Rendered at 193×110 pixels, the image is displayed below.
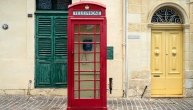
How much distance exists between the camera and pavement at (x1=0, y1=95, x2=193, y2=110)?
8845 mm

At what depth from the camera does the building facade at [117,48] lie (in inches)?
411

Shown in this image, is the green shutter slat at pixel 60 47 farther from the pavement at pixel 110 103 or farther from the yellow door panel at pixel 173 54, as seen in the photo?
the yellow door panel at pixel 173 54

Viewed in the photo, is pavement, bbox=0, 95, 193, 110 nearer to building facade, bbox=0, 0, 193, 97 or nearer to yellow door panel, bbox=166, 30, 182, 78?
building facade, bbox=0, 0, 193, 97

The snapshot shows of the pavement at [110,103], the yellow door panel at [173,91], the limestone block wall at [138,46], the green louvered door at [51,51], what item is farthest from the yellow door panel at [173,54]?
the green louvered door at [51,51]

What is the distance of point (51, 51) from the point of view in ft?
34.5

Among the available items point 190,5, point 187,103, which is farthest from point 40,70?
point 190,5

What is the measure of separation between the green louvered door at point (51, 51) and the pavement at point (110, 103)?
70 cm

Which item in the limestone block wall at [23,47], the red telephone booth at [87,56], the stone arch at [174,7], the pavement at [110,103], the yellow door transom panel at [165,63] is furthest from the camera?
the yellow door transom panel at [165,63]

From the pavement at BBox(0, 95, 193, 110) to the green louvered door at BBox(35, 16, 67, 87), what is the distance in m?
0.70

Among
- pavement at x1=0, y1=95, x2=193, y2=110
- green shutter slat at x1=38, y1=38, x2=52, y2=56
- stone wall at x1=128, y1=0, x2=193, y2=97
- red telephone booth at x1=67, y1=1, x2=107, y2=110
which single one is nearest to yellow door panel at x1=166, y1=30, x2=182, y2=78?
stone wall at x1=128, y1=0, x2=193, y2=97

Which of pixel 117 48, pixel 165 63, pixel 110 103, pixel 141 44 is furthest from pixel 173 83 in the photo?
pixel 110 103

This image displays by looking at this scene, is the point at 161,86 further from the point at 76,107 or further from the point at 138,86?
the point at 76,107

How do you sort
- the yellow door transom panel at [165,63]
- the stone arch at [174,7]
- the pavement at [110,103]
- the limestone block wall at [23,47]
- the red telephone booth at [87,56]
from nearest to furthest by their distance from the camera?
the red telephone booth at [87,56] → the pavement at [110,103] → the stone arch at [174,7] → the limestone block wall at [23,47] → the yellow door transom panel at [165,63]

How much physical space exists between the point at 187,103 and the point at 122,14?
3.75 meters
